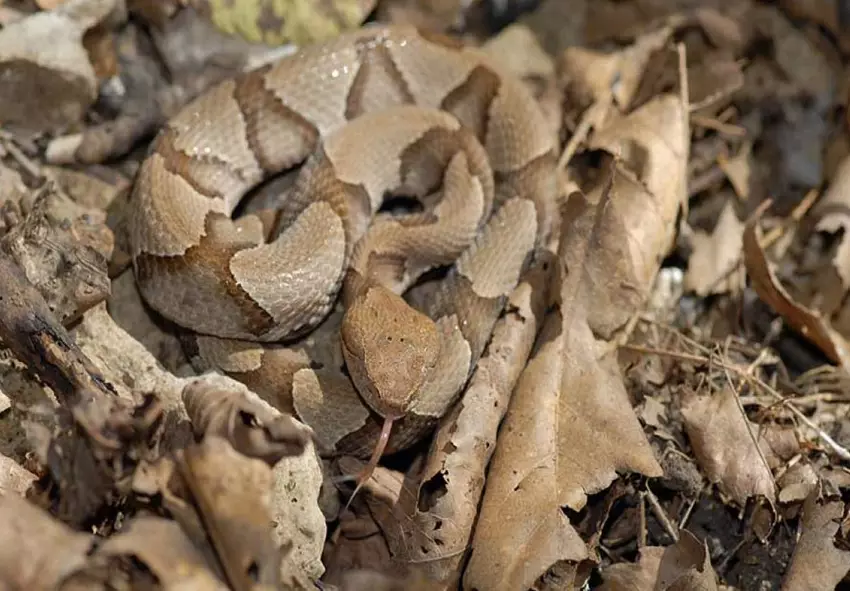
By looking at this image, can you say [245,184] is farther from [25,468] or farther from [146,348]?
[25,468]

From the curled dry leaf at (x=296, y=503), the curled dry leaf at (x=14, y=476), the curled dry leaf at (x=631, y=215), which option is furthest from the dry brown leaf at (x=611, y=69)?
the curled dry leaf at (x=14, y=476)

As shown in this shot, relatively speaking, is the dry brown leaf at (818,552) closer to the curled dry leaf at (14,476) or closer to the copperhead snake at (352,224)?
the copperhead snake at (352,224)

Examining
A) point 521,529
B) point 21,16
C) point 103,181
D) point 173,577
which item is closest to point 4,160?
point 103,181

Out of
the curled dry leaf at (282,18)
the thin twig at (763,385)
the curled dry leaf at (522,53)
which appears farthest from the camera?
the curled dry leaf at (522,53)

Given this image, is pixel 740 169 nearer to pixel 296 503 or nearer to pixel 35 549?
pixel 296 503

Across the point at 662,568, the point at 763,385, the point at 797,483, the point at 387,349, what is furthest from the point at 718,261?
the point at 387,349

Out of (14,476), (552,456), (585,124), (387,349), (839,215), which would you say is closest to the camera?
(14,476)
